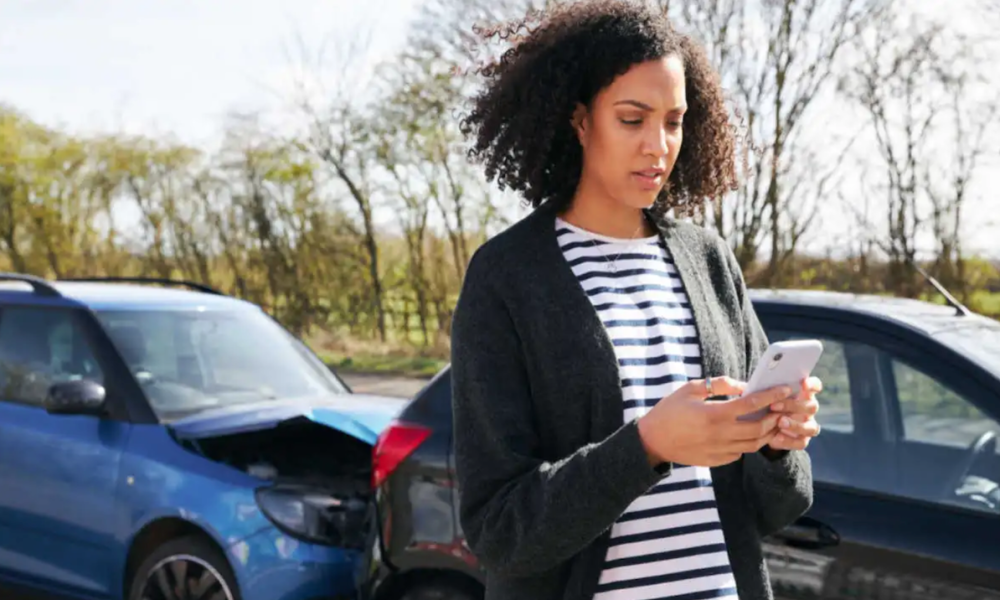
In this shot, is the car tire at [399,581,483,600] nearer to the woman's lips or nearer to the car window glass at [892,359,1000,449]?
the car window glass at [892,359,1000,449]

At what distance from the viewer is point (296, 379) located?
209 inches

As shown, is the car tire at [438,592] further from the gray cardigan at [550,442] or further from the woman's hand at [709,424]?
the woman's hand at [709,424]

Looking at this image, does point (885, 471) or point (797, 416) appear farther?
point (885, 471)

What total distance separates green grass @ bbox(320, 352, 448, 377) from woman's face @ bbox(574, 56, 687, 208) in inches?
604

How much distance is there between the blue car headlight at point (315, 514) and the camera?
13.3ft

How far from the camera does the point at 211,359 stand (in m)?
5.05

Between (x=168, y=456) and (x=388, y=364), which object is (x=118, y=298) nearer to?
(x=168, y=456)

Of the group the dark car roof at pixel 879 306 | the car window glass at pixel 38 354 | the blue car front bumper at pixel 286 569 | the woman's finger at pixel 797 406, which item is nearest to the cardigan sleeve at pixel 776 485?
the woman's finger at pixel 797 406

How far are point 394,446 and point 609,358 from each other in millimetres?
2183

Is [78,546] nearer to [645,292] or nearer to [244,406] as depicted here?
[244,406]

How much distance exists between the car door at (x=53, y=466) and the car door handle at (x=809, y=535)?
8.90 feet

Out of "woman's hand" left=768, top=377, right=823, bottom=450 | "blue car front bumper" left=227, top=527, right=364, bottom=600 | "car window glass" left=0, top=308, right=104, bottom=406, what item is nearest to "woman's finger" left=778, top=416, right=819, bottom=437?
"woman's hand" left=768, top=377, right=823, bottom=450

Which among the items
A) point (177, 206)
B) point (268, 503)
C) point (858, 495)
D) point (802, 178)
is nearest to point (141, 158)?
point (177, 206)

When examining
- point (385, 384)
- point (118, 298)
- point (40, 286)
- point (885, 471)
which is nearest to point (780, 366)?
point (885, 471)
